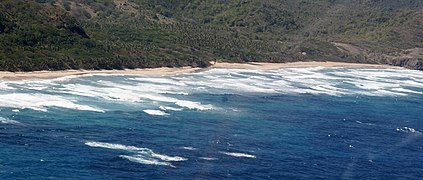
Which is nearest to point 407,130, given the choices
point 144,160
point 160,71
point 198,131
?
point 198,131

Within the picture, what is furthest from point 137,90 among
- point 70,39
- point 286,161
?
point 286,161

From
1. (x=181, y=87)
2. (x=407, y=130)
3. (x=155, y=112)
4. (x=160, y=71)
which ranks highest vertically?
(x=155, y=112)

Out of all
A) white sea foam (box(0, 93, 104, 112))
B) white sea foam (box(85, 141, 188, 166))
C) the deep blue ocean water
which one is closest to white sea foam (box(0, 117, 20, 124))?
the deep blue ocean water

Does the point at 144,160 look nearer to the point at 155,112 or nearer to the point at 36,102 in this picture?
the point at 155,112

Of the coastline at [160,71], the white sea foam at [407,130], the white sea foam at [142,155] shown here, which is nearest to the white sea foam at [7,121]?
the white sea foam at [142,155]

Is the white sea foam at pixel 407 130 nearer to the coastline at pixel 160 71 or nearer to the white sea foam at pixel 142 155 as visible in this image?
the white sea foam at pixel 142 155

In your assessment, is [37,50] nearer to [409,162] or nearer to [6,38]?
[6,38]

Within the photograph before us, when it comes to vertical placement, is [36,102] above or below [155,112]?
above
